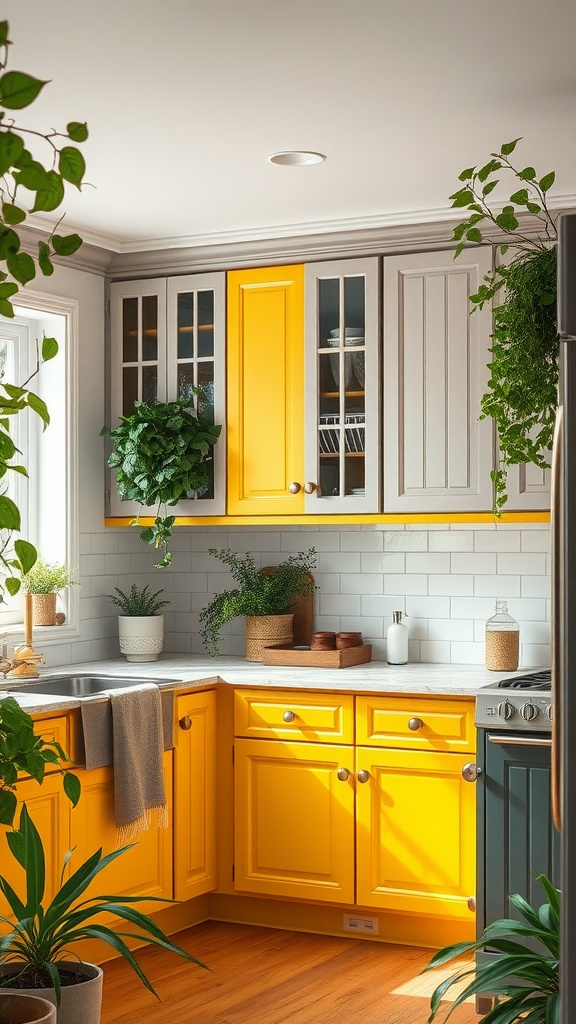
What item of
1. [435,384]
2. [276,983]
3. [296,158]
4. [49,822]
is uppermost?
[296,158]

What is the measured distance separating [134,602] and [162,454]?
29.6 inches

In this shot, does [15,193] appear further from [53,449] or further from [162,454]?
[53,449]

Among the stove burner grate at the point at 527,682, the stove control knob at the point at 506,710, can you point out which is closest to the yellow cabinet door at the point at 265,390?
the stove burner grate at the point at 527,682

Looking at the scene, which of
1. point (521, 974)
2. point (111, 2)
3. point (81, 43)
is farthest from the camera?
point (81, 43)

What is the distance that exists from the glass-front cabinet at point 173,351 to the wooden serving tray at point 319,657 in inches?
24.4

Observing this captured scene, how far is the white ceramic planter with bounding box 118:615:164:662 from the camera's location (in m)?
5.05

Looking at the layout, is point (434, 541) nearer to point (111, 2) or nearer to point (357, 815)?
point (357, 815)

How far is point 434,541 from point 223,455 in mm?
929

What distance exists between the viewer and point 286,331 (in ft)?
15.7

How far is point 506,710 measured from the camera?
3879mm

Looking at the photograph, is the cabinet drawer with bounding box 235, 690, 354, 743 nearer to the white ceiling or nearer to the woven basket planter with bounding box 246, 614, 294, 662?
the woven basket planter with bounding box 246, 614, 294, 662

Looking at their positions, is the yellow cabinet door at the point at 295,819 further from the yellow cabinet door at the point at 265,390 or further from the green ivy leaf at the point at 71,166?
the green ivy leaf at the point at 71,166

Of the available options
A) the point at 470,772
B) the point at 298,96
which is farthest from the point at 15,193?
the point at 470,772

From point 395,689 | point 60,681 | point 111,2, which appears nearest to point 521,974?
point 395,689
